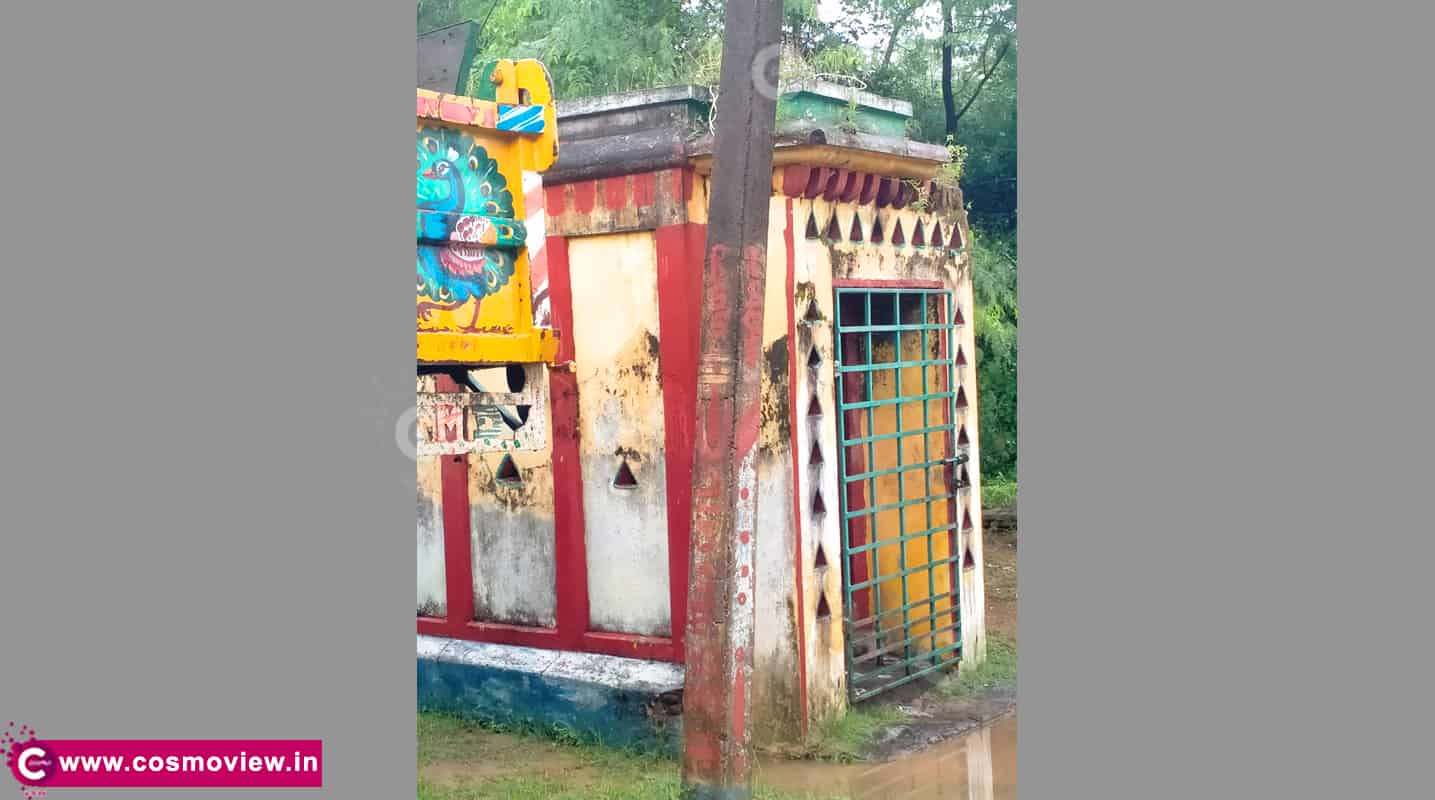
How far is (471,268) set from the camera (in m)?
4.24

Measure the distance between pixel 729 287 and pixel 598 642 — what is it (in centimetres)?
258

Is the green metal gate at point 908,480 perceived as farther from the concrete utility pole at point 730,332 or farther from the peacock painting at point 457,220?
the peacock painting at point 457,220

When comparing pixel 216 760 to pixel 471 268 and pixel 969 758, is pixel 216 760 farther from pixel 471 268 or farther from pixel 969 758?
pixel 969 758

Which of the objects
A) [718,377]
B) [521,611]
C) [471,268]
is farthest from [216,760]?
[521,611]

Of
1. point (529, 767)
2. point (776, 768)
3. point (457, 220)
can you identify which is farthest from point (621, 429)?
point (457, 220)

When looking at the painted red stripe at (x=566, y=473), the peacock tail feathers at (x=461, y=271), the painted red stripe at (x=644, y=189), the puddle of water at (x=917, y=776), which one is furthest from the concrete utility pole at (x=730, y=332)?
the painted red stripe at (x=566, y=473)

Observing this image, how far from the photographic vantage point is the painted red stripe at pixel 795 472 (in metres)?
6.40

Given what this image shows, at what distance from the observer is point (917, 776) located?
6262mm

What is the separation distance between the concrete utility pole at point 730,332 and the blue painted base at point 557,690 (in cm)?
145

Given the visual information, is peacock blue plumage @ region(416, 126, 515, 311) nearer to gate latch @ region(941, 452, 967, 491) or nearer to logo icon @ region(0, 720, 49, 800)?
logo icon @ region(0, 720, 49, 800)

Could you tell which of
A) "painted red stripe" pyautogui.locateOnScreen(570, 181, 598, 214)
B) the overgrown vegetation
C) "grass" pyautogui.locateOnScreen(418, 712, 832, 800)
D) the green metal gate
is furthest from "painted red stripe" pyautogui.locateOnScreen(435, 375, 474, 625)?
the overgrown vegetation

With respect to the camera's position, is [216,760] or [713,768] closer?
[216,760]

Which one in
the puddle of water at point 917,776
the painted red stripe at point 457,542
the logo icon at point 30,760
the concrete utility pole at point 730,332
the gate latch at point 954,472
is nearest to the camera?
the logo icon at point 30,760

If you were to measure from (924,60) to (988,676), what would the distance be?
A: 5075mm
